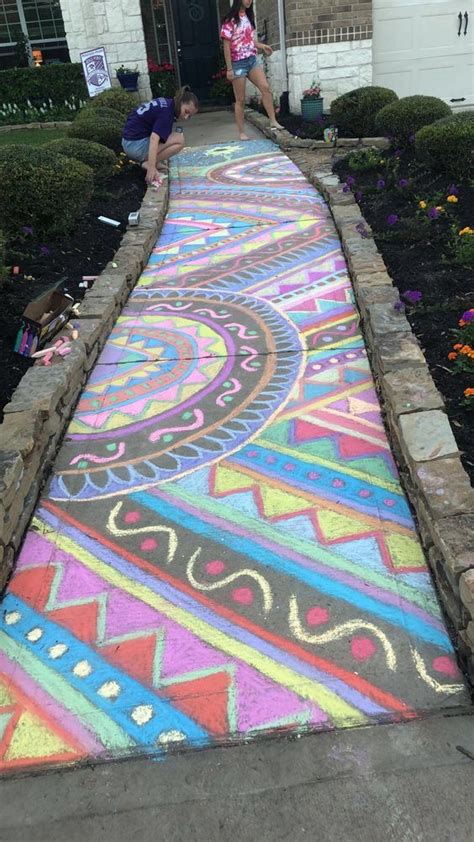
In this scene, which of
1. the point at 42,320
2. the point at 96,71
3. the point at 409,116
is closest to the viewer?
the point at 42,320

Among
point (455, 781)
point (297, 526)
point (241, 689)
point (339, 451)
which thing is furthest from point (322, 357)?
point (455, 781)

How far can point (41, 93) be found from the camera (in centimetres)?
1255

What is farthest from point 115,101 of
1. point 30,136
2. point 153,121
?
point 153,121

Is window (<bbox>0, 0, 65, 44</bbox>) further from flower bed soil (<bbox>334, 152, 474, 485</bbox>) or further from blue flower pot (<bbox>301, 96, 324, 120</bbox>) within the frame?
flower bed soil (<bbox>334, 152, 474, 485</bbox>)

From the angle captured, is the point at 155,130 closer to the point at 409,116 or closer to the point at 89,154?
the point at 89,154

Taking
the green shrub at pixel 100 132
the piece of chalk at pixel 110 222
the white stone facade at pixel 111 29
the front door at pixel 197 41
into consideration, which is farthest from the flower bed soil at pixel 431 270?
the front door at pixel 197 41

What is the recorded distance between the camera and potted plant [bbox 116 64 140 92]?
454 inches

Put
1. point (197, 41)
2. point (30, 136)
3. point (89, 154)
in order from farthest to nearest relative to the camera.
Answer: point (197, 41) < point (30, 136) < point (89, 154)

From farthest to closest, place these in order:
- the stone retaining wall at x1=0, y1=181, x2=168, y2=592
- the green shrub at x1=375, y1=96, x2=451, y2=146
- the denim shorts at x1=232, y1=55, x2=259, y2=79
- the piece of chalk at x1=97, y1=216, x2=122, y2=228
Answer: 1. the denim shorts at x1=232, y1=55, x2=259, y2=79
2. the green shrub at x1=375, y1=96, x2=451, y2=146
3. the piece of chalk at x1=97, y1=216, x2=122, y2=228
4. the stone retaining wall at x1=0, y1=181, x2=168, y2=592

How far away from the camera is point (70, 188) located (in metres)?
5.18

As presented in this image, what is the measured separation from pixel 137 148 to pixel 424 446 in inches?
226

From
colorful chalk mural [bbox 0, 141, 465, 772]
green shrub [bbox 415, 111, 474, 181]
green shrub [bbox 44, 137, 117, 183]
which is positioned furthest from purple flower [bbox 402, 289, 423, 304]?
green shrub [bbox 44, 137, 117, 183]

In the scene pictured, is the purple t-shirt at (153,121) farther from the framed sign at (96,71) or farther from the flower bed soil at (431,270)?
the framed sign at (96,71)

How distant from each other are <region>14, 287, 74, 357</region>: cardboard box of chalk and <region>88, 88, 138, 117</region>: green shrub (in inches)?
269
